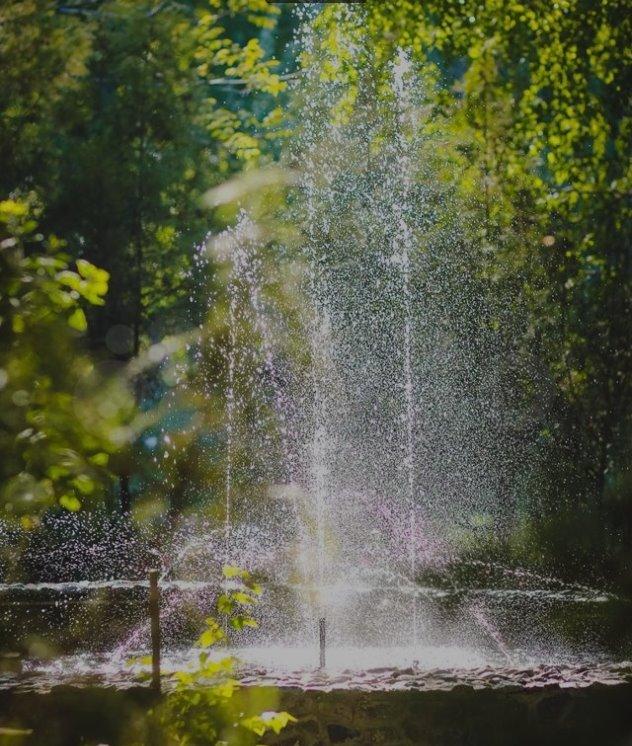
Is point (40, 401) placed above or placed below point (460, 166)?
below

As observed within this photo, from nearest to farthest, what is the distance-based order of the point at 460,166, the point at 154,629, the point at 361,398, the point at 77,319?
the point at 77,319
the point at 154,629
the point at 460,166
the point at 361,398

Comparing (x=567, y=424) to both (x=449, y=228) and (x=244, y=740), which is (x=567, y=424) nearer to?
(x=449, y=228)

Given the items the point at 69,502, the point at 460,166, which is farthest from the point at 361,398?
the point at 69,502

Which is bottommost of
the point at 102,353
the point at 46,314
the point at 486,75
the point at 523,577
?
the point at 523,577

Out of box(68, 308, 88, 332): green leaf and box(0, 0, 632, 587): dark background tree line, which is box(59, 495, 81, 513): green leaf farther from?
box(0, 0, 632, 587): dark background tree line

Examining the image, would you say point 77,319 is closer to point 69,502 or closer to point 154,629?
point 69,502

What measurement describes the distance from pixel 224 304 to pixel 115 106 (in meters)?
4.43

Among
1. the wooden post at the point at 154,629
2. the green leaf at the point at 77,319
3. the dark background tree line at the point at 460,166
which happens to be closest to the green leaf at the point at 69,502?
the green leaf at the point at 77,319

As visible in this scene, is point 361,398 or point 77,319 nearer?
point 77,319

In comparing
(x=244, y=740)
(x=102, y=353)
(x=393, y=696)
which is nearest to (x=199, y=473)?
(x=102, y=353)

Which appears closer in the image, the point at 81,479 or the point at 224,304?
the point at 81,479

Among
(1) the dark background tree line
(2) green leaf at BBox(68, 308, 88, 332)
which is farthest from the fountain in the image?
(2) green leaf at BBox(68, 308, 88, 332)

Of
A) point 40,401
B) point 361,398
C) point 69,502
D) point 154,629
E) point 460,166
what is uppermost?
point 460,166

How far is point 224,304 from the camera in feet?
55.3
